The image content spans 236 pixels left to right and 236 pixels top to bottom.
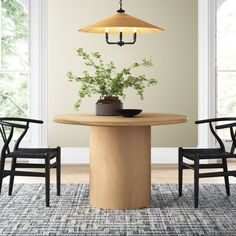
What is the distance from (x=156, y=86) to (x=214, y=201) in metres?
2.15

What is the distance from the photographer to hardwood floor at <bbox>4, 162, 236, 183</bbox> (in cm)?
532

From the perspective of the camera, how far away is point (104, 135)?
406cm

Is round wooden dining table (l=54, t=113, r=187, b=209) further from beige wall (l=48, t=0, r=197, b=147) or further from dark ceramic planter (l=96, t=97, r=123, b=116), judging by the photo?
beige wall (l=48, t=0, r=197, b=147)

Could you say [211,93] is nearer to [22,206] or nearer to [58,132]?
[58,132]

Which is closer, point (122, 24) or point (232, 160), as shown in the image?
point (122, 24)

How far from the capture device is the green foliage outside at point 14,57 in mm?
6285

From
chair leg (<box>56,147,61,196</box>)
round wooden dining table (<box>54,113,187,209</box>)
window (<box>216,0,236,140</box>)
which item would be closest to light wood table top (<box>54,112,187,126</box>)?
round wooden dining table (<box>54,113,187,209</box>)

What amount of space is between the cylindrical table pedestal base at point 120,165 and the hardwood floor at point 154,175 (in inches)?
48.4

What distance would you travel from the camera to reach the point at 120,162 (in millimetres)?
4027

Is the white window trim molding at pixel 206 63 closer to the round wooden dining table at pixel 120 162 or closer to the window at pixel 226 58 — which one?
the window at pixel 226 58

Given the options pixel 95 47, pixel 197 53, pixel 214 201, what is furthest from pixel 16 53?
pixel 214 201

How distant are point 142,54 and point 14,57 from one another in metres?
1.43

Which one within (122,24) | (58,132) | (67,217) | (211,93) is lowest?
(67,217)

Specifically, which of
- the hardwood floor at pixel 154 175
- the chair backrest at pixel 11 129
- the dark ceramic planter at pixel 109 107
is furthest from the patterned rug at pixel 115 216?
the dark ceramic planter at pixel 109 107
